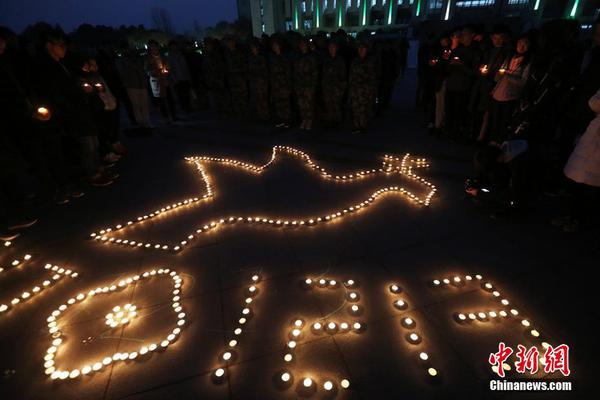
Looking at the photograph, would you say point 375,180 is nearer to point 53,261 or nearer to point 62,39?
point 53,261

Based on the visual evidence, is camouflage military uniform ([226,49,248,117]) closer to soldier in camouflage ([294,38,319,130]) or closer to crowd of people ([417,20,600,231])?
soldier in camouflage ([294,38,319,130])

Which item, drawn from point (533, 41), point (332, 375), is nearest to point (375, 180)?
point (533, 41)

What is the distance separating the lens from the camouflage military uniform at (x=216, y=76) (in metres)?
7.66

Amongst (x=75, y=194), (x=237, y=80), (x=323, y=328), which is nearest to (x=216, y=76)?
(x=237, y=80)

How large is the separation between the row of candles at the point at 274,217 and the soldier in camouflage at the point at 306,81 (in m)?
1.55

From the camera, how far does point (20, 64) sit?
3664 mm

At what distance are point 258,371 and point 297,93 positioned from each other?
5711mm

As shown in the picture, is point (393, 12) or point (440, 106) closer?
point (440, 106)

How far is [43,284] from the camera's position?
2635mm

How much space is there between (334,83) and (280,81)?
1.22m

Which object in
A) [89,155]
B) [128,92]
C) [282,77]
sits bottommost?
[89,155]

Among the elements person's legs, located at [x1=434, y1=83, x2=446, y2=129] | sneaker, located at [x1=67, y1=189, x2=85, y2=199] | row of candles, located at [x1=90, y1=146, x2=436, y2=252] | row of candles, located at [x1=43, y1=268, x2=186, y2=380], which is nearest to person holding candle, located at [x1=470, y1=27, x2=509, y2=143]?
person's legs, located at [x1=434, y1=83, x2=446, y2=129]

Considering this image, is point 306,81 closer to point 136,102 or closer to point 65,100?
point 136,102

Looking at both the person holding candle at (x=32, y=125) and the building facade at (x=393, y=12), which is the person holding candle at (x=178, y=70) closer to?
the person holding candle at (x=32, y=125)
